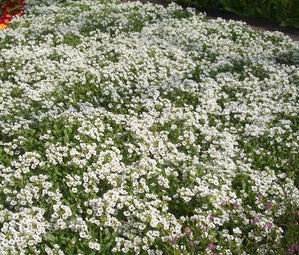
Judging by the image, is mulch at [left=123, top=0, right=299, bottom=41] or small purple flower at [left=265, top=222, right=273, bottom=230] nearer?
small purple flower at [left=265, top=222, right=273, bottom=230]

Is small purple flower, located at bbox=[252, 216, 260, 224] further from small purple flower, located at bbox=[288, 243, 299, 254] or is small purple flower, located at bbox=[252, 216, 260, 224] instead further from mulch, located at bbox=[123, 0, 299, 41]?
mulch, located at bbox=[123, 0, 299, 41]

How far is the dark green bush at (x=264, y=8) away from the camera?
12.1m

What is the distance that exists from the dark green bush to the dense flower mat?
3.82ft

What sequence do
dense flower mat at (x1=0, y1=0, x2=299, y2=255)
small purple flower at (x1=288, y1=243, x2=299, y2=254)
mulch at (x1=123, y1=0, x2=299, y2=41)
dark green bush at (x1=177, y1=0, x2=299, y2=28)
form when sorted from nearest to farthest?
small purple flower at (x1=288, y1=243, x2=299, y2=254)
dense flower mat at (x1=0, y1=0, x2=299, y2=255)
dark green bush at (x1=177, y1=0, x2=299, y2=28)
mulch at (x1=123, y1=0, x2=299, y2=41)

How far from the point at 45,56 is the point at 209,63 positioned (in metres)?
2.44

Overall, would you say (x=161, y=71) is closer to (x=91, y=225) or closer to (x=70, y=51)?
(x=70, y=51)

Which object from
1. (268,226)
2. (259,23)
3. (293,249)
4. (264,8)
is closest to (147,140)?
(268,226)

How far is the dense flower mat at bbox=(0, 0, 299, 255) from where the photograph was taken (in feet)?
19.9

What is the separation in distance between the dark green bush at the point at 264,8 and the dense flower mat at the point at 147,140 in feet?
3.82

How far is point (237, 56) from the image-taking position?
9.98 meters

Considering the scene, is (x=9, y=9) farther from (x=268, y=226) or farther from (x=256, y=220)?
(x=268, y=226)

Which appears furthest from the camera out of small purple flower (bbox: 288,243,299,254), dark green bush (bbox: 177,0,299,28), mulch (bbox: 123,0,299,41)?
mulch (bbox: 123,0,299,41)

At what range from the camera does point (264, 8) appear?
12414 millimetres

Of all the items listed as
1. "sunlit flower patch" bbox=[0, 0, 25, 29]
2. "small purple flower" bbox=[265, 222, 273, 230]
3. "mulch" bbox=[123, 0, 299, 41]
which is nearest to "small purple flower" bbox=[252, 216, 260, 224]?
"small purple flower" bbox=[265, 222, 273, 230]
